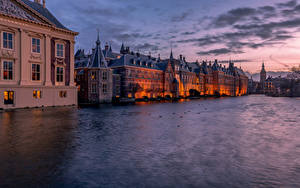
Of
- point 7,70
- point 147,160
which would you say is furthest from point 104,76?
point 147,160

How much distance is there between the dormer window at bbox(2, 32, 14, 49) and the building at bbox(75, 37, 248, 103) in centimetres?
2472

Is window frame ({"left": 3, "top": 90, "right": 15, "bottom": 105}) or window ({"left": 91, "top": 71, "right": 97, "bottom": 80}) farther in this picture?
window ({"left": 91, "top": 71, "right": 97, "bottom": 80})

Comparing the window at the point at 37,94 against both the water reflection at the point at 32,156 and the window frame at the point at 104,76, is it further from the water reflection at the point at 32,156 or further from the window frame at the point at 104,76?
the window frame at the point at 104,76

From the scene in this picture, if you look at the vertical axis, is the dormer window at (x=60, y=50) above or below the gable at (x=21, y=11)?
below

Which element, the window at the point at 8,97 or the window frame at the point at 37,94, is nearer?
the window at the point at 8,97

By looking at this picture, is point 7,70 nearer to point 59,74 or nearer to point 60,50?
point 59,74

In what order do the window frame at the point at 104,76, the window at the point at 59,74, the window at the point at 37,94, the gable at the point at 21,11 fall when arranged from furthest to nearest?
1. the window frame at the point at 104,76
2. the window at the point at 59,74
3. the window at the point at 37,94
4. the gable at the point at 21,11

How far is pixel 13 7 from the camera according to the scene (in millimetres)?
32500

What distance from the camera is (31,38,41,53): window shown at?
34938 mm

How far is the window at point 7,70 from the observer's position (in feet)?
105

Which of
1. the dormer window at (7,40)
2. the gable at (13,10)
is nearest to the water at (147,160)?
the dormer window at (7,40)

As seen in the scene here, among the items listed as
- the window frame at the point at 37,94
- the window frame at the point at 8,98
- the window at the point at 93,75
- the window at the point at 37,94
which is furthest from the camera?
the window at the point at 93,75

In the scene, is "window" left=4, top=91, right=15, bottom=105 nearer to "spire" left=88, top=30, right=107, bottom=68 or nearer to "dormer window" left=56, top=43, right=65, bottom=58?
"dormer window" left=56, top=43, right=65, bottom=58

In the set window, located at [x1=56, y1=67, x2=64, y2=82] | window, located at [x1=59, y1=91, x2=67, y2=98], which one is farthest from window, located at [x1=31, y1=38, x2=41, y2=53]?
window, located at [x1=59, y1=91, x2=67, y2=98]
